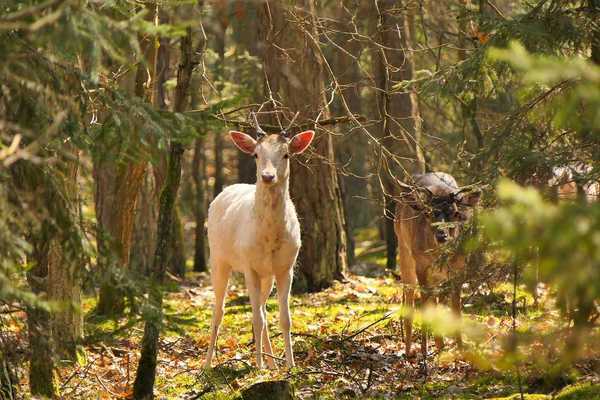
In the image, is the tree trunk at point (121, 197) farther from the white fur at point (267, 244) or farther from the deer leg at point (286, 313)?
the deer leg at point (286, 313)

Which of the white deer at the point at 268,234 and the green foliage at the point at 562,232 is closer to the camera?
the green foliage at the point at 562,232

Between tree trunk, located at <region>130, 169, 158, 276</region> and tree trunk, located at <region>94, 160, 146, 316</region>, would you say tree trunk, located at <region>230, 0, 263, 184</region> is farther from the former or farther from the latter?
tree trunk, located at <region>94, 160, 146, 316</region>

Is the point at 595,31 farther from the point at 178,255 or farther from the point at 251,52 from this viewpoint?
the point at 251,52

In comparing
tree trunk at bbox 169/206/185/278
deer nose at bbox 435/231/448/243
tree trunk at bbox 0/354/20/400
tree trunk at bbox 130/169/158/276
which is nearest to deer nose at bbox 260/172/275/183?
deer nose at bbox 435/231/448/243

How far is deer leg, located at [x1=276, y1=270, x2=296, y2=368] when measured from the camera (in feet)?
34.8

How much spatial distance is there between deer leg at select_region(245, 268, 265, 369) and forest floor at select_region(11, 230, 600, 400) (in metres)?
0.38

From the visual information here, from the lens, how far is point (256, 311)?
11.1 m

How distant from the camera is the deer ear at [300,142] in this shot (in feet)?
35.7

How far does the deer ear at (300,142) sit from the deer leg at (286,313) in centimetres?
152

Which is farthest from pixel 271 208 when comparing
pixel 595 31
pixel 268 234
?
pixel 595 31

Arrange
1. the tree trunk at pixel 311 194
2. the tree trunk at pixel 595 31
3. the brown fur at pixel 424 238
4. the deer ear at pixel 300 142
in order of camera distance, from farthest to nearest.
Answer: the tree trunk at pixel 311 194 → the brown fur at pixel 424 238 → the deer ear at pixel 300 142 → the tree trunk at pixel 595 31

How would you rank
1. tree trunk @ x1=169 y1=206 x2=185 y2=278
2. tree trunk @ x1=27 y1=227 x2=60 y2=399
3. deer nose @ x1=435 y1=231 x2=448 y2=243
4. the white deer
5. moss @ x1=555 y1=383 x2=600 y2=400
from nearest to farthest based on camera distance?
1. tree trunk @ x1=27 y1=227 x2=60 y2=399
2. moss @ x1=555 y1=383 x2=600 y2=400
3. the white deer
4. deer nose @ x1=435 y1=231 x2=448 y2=243
5. tree trunk @ x1=169 y1=206 x2=185 y2=278

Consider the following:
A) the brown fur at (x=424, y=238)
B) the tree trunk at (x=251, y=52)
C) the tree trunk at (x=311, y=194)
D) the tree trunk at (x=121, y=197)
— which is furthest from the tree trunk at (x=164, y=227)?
the tree trunk at (x=251, y=52)

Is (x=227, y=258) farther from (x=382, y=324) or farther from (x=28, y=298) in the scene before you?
(x=28, y=298)
